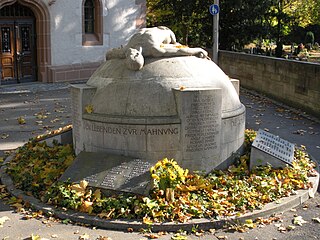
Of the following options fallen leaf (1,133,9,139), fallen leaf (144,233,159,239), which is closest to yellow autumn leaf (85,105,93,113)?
fallen leaf (144,233,159,239)

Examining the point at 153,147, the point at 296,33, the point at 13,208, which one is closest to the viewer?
the point at 13,208

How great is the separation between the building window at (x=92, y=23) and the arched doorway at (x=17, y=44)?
2.46 metres

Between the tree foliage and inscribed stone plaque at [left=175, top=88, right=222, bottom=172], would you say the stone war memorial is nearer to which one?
inscribed stone plaque at [left=175, top=88, right=222, bottom=172]

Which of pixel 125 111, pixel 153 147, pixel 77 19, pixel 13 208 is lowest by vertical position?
pixel 13 208

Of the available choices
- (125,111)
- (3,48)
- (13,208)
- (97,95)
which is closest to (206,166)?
(125,111)

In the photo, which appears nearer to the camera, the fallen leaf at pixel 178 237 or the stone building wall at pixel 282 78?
the fallen leaf at pixel 178 237

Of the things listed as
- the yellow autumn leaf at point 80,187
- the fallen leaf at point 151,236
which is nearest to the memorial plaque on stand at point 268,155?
the fallen leaf at point 151,236

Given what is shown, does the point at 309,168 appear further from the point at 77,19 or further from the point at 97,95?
the point at 77,19

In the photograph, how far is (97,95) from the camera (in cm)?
733

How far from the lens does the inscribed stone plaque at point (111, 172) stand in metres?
6.30

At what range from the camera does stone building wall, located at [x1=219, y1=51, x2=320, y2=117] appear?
43.1 feet

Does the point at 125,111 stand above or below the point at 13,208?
above

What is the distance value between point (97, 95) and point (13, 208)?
214 centimetres

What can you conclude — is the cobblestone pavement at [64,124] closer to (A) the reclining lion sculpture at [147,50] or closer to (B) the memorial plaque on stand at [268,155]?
(B) the memorial plaque on stand at [268,155]
